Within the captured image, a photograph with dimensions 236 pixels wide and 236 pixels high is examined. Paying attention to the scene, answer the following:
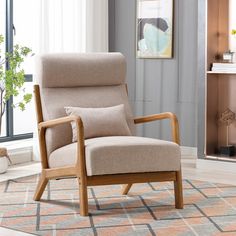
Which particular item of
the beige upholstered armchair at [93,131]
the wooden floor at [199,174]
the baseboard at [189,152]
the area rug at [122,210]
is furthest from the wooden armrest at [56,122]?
the baseboard at [189,152]

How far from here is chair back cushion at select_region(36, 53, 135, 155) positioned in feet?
12.6

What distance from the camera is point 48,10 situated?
5266 millimetres

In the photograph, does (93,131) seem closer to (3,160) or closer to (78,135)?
(78,135)

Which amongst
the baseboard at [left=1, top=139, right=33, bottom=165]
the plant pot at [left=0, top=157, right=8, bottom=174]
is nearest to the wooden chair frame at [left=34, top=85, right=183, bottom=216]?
the plant pot at [left=0, top=157, right=8, bottom=174]

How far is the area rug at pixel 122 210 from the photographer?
10.4 feet

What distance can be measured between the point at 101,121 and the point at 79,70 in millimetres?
400

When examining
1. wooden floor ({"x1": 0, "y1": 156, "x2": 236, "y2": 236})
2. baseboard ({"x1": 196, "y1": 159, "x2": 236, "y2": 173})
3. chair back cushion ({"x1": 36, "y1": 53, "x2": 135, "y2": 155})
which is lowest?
wooden floor ({"x1": 0, "y1": 156, "x2": 236, "y2": 236})

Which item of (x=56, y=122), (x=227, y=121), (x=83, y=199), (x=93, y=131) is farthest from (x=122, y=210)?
(x=227, y=121)

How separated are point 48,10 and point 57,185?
1749 millimetres

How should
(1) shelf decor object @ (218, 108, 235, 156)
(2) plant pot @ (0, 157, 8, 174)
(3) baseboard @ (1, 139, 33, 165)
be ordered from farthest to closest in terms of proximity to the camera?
(3) baseboard @ (1, 139, 33, 165)
(1) shelf decor object @ (218, 108, 235, 156)
(2) plant pot @ (0, 157, 8, 174)

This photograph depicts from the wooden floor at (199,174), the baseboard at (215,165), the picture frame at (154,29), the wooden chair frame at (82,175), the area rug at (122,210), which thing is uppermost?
the picture frame at (154,29)

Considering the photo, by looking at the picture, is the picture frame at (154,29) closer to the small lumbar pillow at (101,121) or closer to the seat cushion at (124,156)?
the small lumbar pillow at (101,121)

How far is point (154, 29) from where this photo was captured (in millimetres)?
A: 5625

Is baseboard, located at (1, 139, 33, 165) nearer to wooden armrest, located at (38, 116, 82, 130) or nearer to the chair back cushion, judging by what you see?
the chair back cushion
